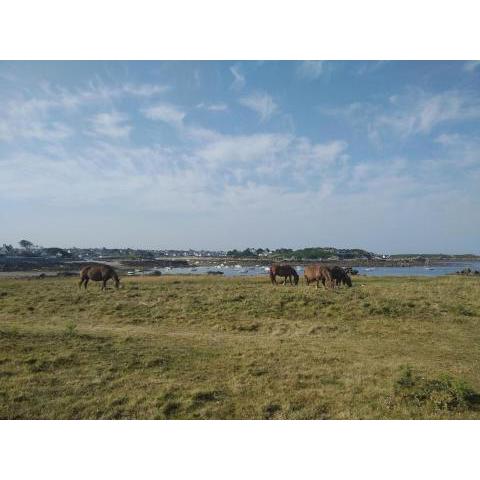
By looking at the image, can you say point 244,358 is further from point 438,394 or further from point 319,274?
point 319,274

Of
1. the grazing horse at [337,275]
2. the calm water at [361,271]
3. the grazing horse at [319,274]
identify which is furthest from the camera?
the calm water at [361,271]

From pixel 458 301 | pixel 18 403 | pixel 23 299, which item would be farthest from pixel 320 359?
pixel 23 299

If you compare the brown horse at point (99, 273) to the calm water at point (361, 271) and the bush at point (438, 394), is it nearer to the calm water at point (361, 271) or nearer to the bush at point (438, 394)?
the bush at point (438, 394)

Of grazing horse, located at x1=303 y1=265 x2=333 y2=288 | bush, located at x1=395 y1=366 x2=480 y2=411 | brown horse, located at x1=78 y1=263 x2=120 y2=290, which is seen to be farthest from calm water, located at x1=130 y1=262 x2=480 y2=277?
bush, located at x1=395 y1=366 x2=480 y2=411

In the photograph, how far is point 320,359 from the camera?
38.3 ft

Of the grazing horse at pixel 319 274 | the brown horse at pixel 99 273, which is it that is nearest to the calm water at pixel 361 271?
the grazing horse at pixel 319 274

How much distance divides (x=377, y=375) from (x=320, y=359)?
212 centimetres

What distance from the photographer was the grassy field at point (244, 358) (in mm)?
7887

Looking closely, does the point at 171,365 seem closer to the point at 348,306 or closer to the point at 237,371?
the point at 237,371

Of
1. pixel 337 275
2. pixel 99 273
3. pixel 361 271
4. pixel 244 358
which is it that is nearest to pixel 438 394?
pixel 244 358

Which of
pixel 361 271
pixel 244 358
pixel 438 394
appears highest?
pixel 438 394

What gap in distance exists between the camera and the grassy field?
25.9 ft

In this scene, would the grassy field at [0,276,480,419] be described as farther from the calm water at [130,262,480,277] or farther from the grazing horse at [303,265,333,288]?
the calm water at [130,262,480,277]

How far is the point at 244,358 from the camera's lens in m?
11.8
